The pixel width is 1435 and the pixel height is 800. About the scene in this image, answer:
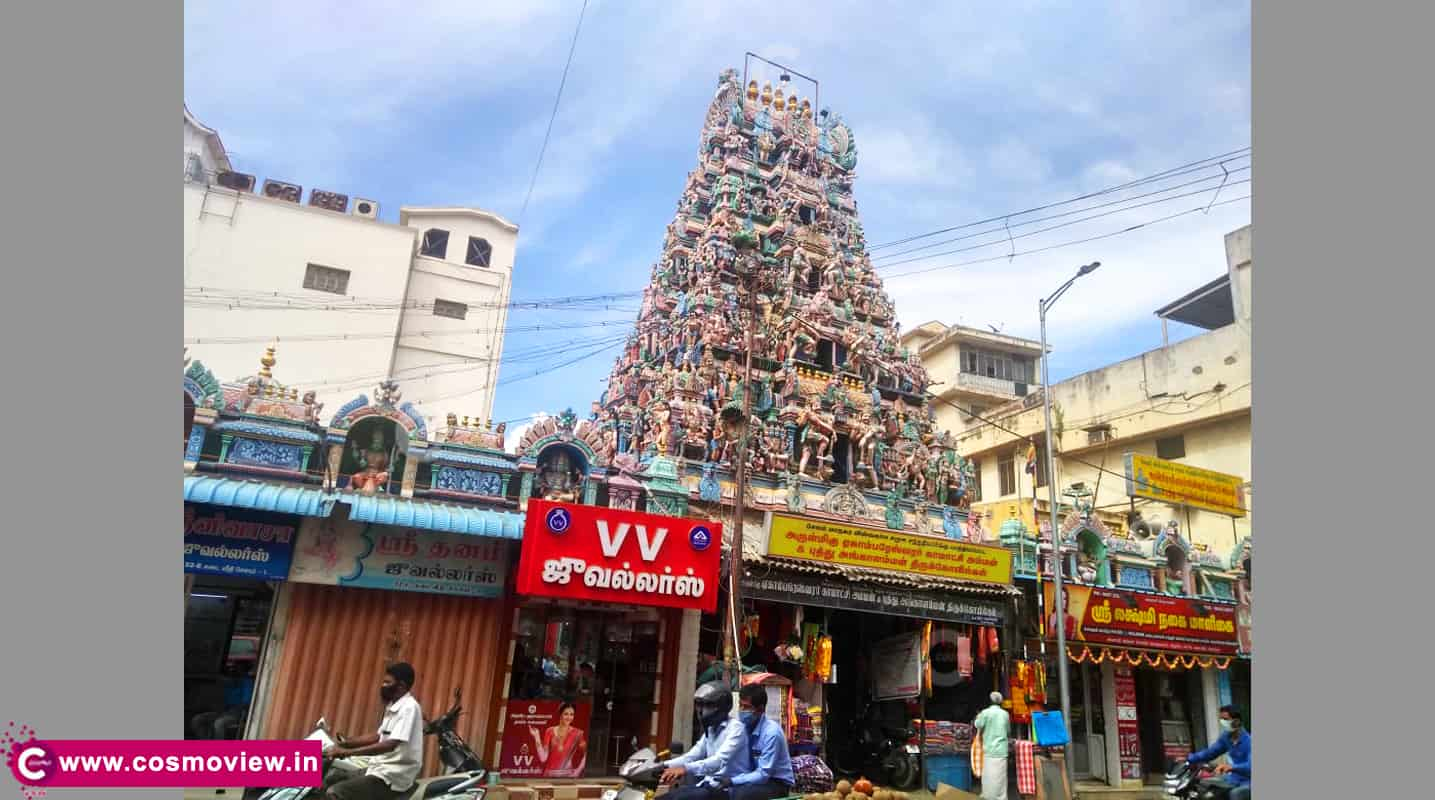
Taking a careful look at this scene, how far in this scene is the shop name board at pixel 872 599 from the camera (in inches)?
591

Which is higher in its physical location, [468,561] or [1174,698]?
[468,561]

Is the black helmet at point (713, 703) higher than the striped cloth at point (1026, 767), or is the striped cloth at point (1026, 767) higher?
the black helmet at point (713, 703)

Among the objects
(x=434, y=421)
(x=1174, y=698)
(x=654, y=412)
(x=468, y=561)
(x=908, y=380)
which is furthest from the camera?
(x=434, y=421)

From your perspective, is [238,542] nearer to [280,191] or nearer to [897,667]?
[897,667]

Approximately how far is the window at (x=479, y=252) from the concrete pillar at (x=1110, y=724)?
23.6m

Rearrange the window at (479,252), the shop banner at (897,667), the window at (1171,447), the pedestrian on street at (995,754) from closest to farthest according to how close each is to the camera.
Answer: the pedestrian on street at (995,754), the shop banner at (897,667), the window at (1171,447), the window at (479,252)

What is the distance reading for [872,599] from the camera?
15.8 metres

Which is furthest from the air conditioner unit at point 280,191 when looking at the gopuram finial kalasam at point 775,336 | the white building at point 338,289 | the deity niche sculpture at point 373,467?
the deity niche sculpture at point 373,467

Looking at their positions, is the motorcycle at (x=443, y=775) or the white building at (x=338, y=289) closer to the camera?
the motorcycle at (x=443, y=775)

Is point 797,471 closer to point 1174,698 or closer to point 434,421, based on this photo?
point 1174,698

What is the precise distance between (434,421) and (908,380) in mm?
15660

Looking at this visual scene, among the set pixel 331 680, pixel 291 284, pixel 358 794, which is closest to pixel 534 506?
pixel 331 680

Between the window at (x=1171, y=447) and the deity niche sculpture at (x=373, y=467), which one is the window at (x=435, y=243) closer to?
the deity niche sculpture at (x=373, y=467)

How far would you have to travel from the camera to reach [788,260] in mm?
22109
